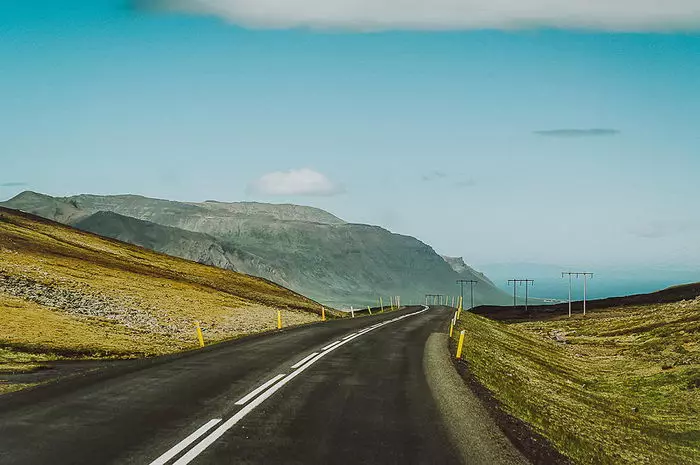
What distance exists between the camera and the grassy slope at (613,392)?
2289cm

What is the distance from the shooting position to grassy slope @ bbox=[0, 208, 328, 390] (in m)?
33.9

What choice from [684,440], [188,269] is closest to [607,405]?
[684,440]

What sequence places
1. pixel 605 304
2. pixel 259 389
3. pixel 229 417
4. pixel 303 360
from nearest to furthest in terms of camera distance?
pixel 229 417
pixel 259 389
pixel 303 360
pixel 605 304

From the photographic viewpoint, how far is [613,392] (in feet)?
143

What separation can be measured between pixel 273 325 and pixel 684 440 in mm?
34457

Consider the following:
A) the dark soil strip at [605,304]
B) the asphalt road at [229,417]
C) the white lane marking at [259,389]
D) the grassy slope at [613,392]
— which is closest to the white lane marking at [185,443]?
the asphalt road at [229,417]

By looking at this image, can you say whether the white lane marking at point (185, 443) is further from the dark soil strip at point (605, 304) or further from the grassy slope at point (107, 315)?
the dark soil strip at point (605, 304)

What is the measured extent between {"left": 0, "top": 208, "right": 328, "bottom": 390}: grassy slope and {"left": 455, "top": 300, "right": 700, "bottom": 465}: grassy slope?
19.0 metres

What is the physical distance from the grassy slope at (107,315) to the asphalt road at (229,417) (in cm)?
922

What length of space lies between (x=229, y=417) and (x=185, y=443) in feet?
7.35

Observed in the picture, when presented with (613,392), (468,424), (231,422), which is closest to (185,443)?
(231,422)

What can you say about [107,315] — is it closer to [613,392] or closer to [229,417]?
[613,392]

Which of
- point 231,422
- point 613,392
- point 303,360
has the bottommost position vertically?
point 613,392

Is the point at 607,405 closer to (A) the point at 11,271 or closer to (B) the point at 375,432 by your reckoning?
(B) the point at 375,432
